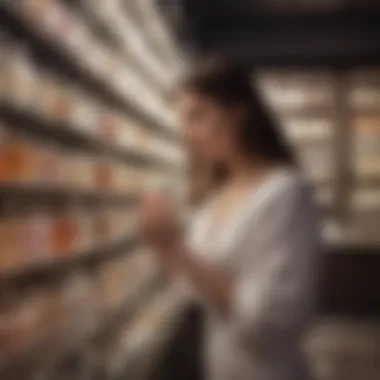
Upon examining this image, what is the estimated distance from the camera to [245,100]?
0.87 m

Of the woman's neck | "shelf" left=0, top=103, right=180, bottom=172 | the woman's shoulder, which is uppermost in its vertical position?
"shelf" left=0, top=103, right=180, bottom=172

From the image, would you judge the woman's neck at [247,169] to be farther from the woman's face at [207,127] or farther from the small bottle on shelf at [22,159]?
the small bottle on shelf at [22,159]

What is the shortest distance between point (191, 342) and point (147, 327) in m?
0.08

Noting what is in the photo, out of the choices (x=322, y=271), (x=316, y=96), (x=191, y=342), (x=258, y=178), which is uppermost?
(x=316, y=96)

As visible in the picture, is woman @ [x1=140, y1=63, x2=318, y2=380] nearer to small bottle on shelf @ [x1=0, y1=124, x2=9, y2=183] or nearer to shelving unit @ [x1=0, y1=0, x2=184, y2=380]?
shelving unit @ [x1=0, y1=0, x2=184, y2=380]

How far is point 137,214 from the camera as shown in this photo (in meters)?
0.90

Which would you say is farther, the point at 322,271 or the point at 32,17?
the point at 322,271

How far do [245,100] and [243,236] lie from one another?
0.19 metres

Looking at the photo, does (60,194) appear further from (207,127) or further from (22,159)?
(207,127)

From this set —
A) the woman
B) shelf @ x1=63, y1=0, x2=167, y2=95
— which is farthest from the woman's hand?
shelf @ x1=63, y1=0, x2=167, y2=95

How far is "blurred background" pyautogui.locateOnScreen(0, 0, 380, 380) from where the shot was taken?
0.71 m

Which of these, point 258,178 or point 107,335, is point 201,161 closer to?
point 258,178

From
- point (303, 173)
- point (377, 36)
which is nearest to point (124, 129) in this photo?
point (303, 173)

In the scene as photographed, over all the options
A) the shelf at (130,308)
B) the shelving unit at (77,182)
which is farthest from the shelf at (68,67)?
the shelf at (130,308)
